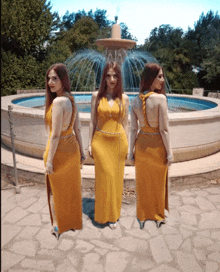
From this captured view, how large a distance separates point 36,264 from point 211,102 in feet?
26.2

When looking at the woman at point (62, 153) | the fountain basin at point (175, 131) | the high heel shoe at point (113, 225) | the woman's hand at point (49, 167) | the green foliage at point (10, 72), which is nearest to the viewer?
the green foliage at point (10, 72)

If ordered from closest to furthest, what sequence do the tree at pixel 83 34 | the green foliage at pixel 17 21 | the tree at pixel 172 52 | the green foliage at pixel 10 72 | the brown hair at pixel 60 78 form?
the green foliage at pixel 17 21
the green foliage at pixel 10 72
the brown hair at pixel 60 78
the tree at pixel 172 52
the tree at pixel 83 34

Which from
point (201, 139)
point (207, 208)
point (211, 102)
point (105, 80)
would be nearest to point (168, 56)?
point (211, 102)

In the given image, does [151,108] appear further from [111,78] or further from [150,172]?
[150,172]

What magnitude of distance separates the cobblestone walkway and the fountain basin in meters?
1.32

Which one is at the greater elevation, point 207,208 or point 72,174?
point 72,174

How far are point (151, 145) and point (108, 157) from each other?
518mm

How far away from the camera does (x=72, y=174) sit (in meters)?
2.49

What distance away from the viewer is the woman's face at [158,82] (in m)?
2.33

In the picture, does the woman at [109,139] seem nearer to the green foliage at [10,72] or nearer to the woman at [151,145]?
the woman at [151,145]

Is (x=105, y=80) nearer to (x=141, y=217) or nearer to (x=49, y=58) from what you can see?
(x=141, y=217)

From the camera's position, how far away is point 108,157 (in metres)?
2.86

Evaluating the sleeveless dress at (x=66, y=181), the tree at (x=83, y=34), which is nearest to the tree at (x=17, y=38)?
the sleeveless dress at (x=66, y=181)

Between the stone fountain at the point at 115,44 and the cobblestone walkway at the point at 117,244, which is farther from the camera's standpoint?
the stone fountain at the point at 115,44
